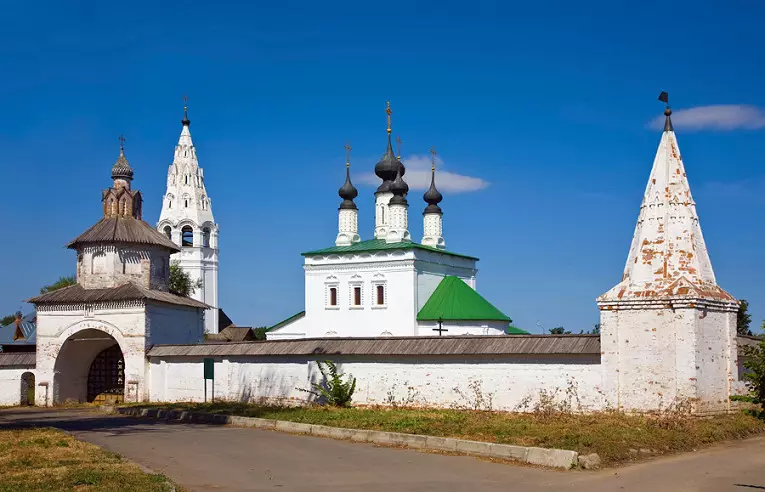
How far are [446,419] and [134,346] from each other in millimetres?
13606

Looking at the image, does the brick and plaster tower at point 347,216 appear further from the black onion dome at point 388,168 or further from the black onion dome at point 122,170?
the black onion dome at point 122,170

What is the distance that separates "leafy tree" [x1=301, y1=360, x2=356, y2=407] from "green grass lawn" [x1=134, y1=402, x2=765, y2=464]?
1.47m

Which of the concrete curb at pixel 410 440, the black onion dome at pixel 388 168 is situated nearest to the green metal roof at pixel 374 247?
the black onion dome at pixel 388 168

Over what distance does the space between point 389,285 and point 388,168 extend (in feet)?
24.9

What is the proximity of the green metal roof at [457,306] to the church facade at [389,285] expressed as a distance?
0.04 metres

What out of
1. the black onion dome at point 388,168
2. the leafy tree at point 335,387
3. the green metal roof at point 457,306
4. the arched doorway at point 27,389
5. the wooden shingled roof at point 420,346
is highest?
the black onion dome at point 388,168

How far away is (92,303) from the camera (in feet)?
90.7

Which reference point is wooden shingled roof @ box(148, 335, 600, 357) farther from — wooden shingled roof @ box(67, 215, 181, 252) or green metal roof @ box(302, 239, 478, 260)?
green metal roof @ box(302, 239, 478, 260)

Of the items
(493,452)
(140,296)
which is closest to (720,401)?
(493,452)

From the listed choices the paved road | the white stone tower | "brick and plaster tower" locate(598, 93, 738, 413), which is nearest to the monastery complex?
"brick and plaster tower" locate(598, 93, 738, 413)

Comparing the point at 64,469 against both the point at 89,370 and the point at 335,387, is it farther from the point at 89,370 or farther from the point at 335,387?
the point at 89,370

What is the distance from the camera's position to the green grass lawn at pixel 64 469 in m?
9.70

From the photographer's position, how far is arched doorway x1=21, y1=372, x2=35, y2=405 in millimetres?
28859

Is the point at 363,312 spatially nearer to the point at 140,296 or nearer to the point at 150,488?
the point at 140,296
